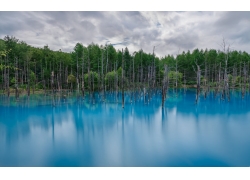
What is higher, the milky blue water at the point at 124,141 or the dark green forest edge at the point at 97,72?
the dark green forest edge at the point at 97,72

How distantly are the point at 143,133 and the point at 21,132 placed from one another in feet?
26.3

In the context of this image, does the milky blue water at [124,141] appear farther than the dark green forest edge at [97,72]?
No

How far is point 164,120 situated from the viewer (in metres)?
14.1

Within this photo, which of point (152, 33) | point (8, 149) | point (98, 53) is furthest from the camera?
point (98, 53)

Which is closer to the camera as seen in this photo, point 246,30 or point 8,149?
point 8,149

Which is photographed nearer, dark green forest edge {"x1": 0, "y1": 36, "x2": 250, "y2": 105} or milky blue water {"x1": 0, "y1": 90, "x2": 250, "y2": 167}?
milky blue water {"x1": 0, "y1": 90, "x2": 250, "y2": 167}

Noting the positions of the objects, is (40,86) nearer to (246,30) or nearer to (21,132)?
(21,132)

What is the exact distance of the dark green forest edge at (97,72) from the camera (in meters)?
25.3

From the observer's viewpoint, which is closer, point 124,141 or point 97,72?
point 124,141

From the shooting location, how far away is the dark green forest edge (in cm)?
2532

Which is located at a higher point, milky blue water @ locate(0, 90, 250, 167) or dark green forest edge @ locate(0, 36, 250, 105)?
dark green forest edge @ locate(0, 36, 250, 105)

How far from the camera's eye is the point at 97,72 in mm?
38344

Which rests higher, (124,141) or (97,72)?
(97,72)

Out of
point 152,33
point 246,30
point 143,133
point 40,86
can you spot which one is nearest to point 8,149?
point 143,133
